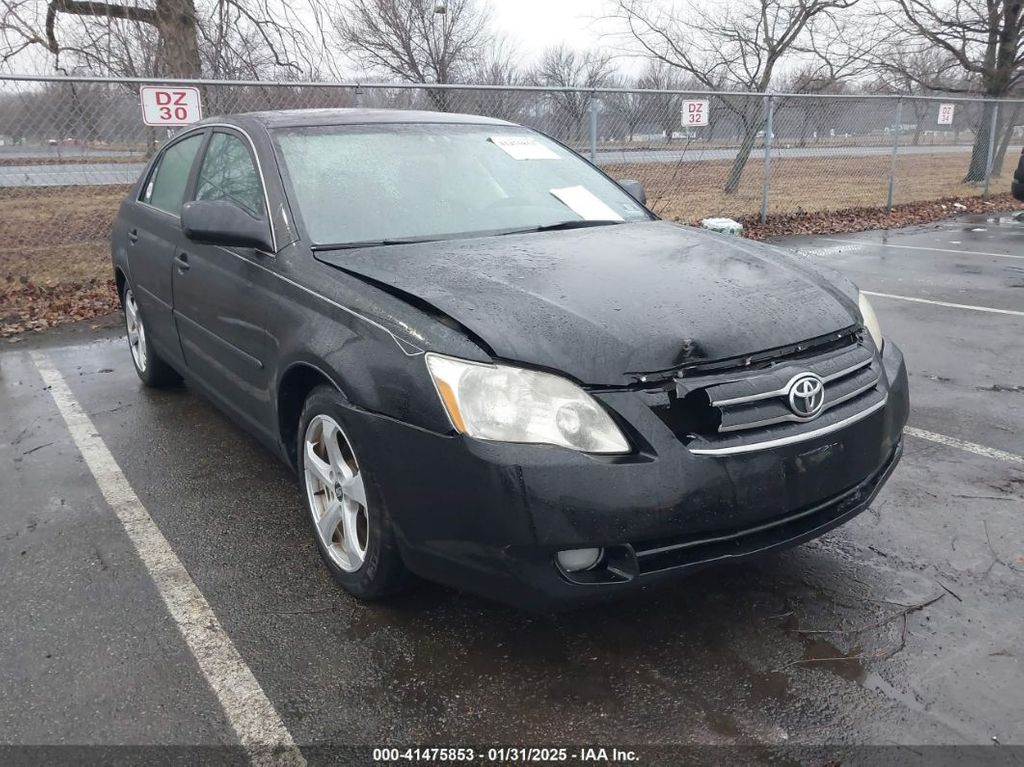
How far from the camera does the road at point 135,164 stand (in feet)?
28.9

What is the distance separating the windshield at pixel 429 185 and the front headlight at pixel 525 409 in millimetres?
1143

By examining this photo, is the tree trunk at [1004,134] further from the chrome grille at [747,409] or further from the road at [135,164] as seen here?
the chrome grille at [747,409]

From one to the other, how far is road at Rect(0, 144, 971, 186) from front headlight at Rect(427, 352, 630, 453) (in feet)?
21.2

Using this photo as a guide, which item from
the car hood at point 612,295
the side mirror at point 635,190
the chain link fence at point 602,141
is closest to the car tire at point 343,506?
the car hood at point 612,295

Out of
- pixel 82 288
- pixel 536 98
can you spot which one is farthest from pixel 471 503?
pixel 536 98

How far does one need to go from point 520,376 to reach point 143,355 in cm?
382

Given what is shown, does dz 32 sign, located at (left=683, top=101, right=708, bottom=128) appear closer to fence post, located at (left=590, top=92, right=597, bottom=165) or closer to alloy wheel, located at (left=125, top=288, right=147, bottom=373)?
fence post, located at (left=590, top=92, right=597, bottom=165)

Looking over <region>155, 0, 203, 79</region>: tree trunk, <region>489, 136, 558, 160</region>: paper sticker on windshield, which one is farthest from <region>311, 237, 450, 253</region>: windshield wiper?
<region>155, 0, 203, 79</region>: tree trunk

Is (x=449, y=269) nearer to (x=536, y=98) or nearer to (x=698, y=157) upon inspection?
(x=536, y=98)

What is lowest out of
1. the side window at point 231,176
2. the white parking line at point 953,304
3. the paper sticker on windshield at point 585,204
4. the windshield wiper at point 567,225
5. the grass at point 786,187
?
the white parking line at point 953,304

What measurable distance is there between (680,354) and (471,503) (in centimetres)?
72

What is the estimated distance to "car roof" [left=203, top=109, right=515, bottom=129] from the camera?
3701mm

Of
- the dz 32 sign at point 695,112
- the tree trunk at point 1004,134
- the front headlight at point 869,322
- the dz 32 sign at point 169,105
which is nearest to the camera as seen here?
the front headlight at point 869,322

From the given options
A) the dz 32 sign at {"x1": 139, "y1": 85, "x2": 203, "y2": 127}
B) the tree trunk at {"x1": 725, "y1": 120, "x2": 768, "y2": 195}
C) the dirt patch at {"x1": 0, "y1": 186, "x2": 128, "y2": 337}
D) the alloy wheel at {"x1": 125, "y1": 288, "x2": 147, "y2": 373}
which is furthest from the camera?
the tree trunk at {"x1": 725, "y1": 120, "x2": 768, "y2": 195}
